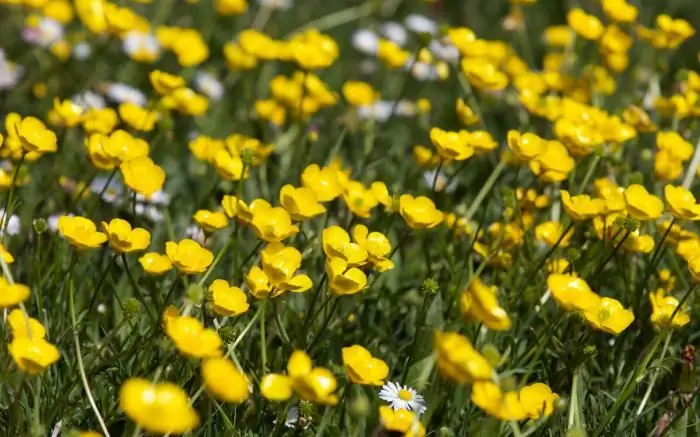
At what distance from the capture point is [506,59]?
2873 millimetres

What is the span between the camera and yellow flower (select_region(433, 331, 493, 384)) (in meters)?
1.16

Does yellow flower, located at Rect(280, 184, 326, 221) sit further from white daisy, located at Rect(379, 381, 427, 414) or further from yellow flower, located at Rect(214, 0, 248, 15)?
yellow flower, located at Rect(214, 0, 248, 15)

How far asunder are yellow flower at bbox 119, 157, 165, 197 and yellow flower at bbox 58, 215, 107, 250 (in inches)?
5.8

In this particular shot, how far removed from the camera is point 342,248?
1.58 m

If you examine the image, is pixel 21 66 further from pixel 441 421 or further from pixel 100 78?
pixel 441 421

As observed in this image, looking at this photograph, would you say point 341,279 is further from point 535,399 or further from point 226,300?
point 535,399

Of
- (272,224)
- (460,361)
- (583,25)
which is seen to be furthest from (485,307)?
(583,25)

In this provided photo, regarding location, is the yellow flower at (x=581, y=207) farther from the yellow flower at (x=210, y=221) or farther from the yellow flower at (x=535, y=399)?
the yellow flower at (x=210, y=221)

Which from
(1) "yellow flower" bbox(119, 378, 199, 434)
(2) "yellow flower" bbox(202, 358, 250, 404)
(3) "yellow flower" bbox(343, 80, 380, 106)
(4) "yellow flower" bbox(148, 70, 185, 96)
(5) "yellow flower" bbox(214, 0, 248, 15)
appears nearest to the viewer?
(1) "yellow flower" bbox(119, 378, 199, 434)

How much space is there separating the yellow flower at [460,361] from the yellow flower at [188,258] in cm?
46

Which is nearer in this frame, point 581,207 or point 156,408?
point 156,408

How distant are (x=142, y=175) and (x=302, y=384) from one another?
58 cm

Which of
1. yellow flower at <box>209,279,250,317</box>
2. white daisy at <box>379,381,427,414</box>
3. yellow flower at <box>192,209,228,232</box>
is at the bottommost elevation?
white daisy at <box>379,381,427,414</box>

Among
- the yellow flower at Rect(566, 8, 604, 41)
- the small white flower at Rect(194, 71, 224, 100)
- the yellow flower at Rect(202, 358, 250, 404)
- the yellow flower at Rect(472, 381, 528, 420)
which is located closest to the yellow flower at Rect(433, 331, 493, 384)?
the yellow flower at Rect(472, 381, 528, 420)
